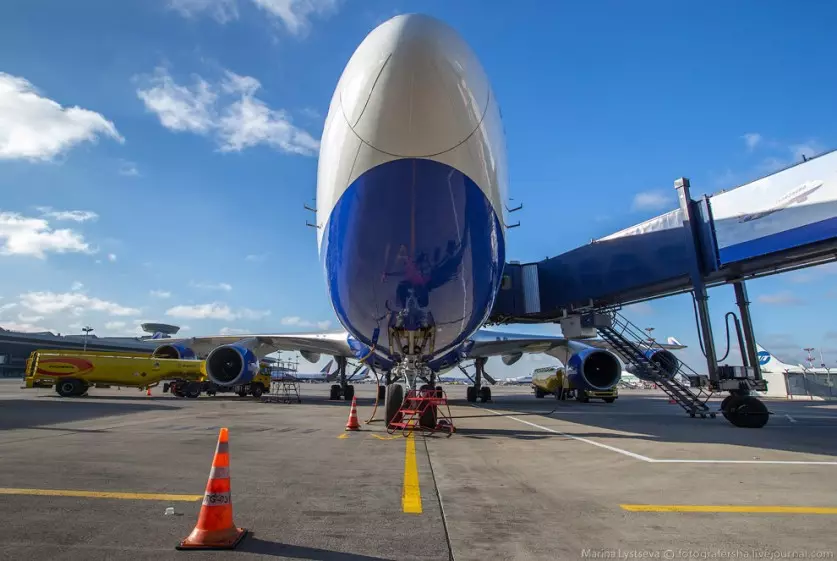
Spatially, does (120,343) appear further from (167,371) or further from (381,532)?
(381,532)

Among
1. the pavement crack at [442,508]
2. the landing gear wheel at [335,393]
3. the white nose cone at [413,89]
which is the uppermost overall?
the white nose cone at [413,89]

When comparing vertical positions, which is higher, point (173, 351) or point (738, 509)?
point (173, 351)

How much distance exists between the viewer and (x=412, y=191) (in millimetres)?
6172

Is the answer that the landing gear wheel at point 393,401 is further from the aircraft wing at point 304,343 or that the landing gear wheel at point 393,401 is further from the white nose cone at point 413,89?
the aircraft wing at point 304,343

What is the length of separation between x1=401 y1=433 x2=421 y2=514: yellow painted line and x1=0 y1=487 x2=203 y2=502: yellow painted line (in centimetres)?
166

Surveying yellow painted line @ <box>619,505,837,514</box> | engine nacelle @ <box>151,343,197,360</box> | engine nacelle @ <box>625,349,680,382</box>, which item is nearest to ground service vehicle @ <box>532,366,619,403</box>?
engine nacelle @ <box>625,349,680,382</box>

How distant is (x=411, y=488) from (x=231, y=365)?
14.6m

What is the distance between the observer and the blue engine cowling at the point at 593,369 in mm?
14734

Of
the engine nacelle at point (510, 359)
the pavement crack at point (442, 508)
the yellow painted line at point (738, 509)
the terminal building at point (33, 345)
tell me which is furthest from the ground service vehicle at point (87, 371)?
the terminal building at point (33, 345)

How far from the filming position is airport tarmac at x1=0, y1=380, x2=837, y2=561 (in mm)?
2795

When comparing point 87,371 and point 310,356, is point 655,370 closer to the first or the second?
point 310,356

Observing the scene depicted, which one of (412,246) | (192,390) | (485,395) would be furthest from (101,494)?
(192,390)

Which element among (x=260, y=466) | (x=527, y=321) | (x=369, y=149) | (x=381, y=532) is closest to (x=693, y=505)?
(x=381, y=532)

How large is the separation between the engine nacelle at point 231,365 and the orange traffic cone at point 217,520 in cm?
1466
